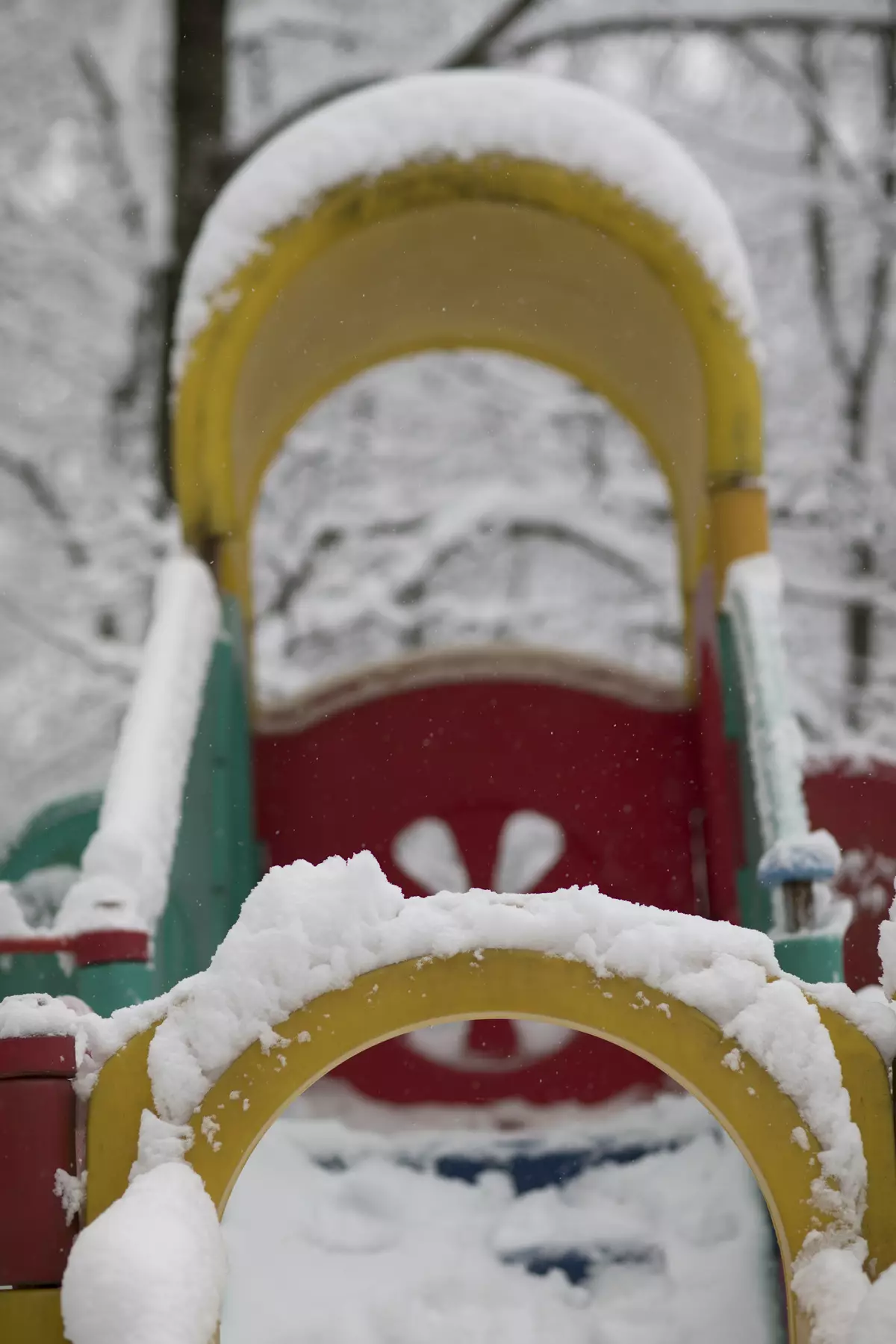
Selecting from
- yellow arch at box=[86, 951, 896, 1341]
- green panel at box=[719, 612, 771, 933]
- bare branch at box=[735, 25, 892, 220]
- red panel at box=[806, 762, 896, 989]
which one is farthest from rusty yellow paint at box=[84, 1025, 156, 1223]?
bare branch at box=[735, 25, 892, 220]

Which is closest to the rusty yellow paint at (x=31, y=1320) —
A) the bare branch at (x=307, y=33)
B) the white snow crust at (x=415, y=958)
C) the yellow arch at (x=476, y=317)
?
the white snow crust at (x=415, y=958)

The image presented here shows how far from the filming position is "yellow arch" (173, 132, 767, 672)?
339cm

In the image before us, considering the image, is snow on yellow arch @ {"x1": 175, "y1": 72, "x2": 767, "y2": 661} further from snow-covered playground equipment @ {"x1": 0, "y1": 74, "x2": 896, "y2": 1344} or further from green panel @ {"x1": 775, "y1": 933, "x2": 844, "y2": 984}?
green panel @ {"x1": 775, "y1": 933, "x2": 844, "y2": 984}

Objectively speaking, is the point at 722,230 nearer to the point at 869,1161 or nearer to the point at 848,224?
the point at 869,1161

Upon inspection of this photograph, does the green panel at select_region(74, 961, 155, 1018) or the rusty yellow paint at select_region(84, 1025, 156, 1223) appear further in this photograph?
the green panel at select_region(74, 961, 155, 1018)

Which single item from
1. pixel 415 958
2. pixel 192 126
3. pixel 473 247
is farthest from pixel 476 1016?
pixel 192 126

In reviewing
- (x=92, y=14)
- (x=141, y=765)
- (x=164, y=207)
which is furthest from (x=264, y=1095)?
(x=92, y=14)

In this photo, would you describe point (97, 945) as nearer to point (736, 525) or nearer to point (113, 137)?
point (736, 525)

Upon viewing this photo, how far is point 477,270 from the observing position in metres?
3.78

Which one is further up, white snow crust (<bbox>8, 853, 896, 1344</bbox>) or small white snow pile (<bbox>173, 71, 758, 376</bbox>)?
small white snow pile (<bbox>173, 71, 758, 376</bbox>)

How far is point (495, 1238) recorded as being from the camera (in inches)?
107

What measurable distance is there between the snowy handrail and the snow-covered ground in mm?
702

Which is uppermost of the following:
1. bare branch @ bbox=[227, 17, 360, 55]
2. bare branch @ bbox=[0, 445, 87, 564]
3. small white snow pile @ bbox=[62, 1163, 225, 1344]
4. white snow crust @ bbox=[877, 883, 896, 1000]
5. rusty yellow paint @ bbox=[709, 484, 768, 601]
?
bare branch @ bbox=[227, 17, 360, 55]

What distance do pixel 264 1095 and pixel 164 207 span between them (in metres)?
7.62
